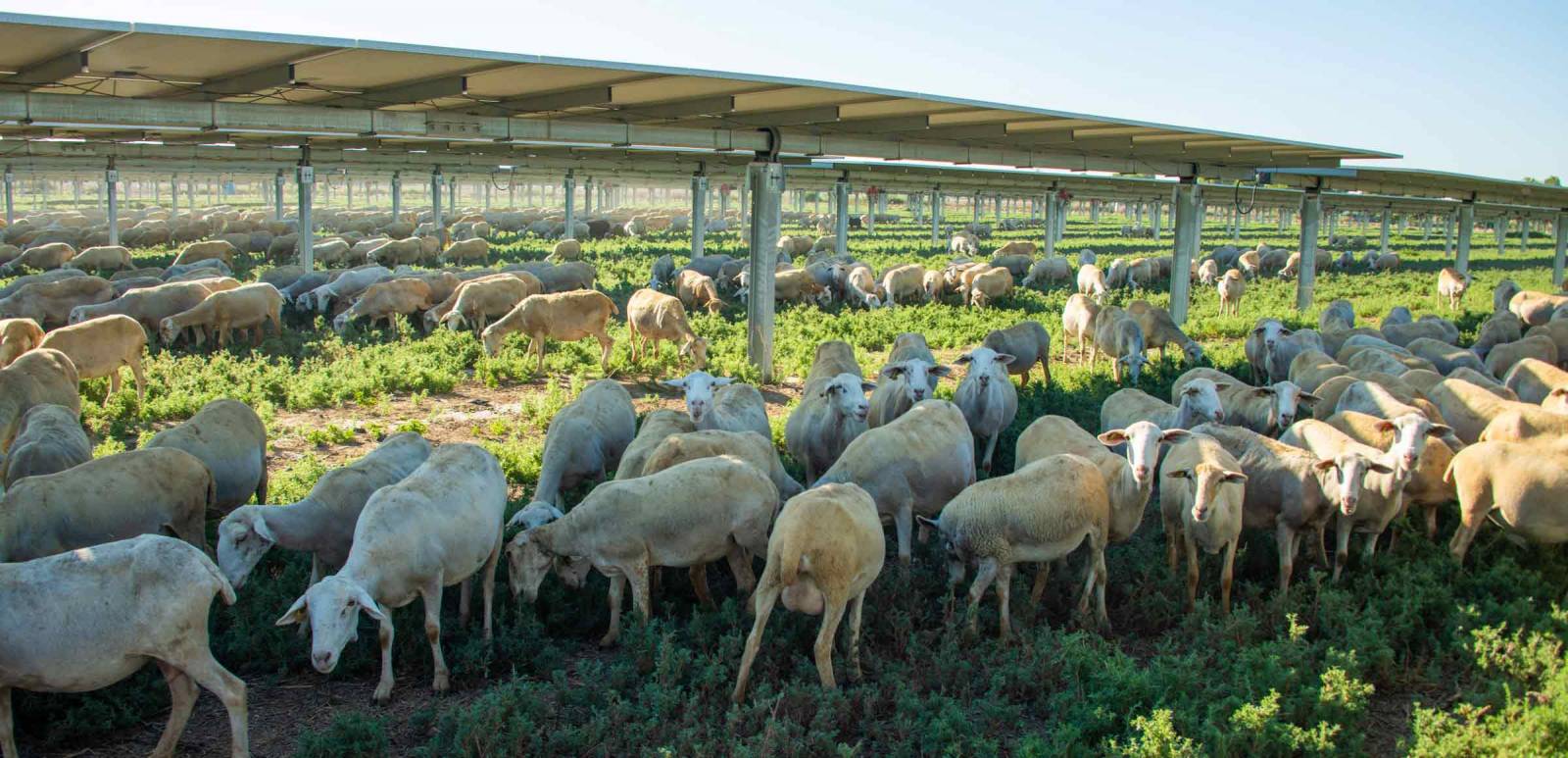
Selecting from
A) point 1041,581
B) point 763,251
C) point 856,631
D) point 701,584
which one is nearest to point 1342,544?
point 1041,581

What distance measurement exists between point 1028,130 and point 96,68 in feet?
45.5

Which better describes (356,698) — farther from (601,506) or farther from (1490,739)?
(1490,739)

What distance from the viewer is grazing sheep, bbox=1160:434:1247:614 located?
28.6 ft

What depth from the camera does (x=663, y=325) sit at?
1927cm

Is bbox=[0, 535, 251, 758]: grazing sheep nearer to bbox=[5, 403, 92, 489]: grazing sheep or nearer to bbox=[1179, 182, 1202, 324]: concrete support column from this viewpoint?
bbox=[5, 403, 92, 489]: grazing sheep

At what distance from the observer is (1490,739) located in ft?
21.6

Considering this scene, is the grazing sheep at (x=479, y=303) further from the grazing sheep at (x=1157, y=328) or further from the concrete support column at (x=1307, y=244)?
the concrete support column at (x=1307, y=244)

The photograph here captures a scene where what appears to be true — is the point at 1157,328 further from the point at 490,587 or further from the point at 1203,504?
the point at 490,587

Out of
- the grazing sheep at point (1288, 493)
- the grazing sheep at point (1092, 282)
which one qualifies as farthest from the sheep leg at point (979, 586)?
the grazing sheep at point (1092, 282)

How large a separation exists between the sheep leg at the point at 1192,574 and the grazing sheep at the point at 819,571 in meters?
2.83

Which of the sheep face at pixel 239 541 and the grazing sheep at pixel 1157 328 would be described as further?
the grazing sheep at pixel 1157 328

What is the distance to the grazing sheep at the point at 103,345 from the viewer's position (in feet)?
48.5

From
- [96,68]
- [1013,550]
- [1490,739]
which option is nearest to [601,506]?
[1013,550]

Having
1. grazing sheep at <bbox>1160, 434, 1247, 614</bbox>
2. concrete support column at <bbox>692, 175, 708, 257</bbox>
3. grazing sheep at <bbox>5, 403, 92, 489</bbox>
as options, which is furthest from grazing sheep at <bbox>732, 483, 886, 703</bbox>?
concrete support column at <bbox>692, 175, 708, 257</bbox>
